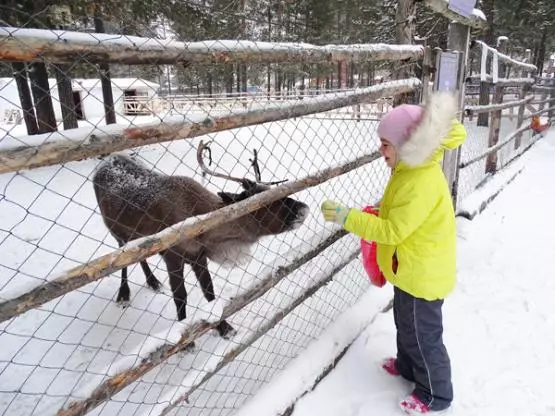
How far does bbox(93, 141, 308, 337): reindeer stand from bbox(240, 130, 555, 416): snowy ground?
2.96 feet

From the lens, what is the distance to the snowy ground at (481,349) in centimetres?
239

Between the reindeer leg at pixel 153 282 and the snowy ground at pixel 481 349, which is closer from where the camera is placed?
the snowy ground at pixel 481 349

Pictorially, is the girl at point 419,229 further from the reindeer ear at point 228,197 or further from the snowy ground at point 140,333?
the reindeer ear at point 228,197

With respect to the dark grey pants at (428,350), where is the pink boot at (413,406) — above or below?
below

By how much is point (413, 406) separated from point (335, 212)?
123 cm

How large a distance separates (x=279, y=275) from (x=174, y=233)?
2.88 ft

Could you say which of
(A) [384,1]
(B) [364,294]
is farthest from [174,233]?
(A) [384,1]

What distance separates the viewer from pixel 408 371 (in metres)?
2.57

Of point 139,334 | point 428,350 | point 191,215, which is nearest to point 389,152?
point 428,350

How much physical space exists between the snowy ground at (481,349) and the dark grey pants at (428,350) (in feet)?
0.60

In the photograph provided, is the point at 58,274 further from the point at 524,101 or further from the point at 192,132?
the point at 524,101

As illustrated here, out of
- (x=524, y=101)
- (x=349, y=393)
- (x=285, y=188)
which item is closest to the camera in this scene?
(x=285, y=188)

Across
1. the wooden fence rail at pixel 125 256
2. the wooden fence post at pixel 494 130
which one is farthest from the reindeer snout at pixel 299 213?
the wooden fence post at pixel 494 130

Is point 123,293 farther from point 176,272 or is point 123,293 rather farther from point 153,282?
point 176,272
